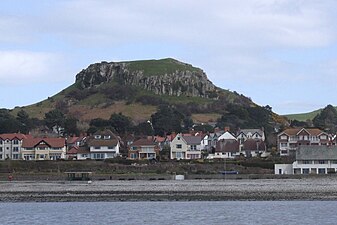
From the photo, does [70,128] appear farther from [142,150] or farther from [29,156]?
[142,150]

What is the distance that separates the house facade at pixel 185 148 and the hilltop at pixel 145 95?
1600 inches

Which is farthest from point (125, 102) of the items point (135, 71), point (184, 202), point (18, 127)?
point (184, 202)

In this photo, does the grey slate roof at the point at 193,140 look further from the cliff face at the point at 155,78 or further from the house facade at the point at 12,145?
the cliff face at the point at 155,78

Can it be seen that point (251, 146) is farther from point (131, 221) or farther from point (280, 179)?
point (131, 221)

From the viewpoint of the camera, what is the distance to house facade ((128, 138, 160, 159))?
109312 millimetres

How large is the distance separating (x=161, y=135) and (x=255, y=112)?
26.0 metres

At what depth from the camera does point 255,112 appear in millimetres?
151125

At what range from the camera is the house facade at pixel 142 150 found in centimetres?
10931

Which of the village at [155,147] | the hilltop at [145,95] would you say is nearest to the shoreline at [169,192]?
the village at [155,147]

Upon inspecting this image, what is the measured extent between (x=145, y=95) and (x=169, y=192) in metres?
114

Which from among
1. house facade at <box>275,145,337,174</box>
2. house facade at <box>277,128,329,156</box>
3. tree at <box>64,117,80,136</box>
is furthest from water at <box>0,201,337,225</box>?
tree at <box>64,117,80,136</box>

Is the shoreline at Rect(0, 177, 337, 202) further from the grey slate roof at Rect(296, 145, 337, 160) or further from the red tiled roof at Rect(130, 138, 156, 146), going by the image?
the red tiled roof at Rect(130, 138, 156, 146)

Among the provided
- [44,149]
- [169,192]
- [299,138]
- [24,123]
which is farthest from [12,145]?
[169,192]

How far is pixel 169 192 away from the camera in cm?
5869
